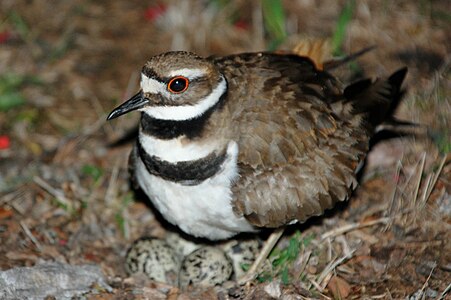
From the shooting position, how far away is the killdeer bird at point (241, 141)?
471 cm

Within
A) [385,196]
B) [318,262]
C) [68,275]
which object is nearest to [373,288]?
[318,262]

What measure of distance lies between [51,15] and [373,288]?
14.5ft

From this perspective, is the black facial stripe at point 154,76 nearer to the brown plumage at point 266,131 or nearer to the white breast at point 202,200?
the brown plumage at point 266,131

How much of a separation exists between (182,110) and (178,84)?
0.57 feet

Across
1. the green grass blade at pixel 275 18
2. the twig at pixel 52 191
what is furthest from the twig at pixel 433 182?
the twig at pixel 52 191

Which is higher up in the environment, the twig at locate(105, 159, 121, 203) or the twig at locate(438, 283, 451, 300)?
the twig at locate(105, 159, 121, 203)

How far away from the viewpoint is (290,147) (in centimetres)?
488

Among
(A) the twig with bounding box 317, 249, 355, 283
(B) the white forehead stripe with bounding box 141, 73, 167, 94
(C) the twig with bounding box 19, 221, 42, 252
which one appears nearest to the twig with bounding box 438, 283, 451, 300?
(A) the twig with bounding box 317, 249, 355, 283

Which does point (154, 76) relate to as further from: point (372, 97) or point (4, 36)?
point (4, 36)

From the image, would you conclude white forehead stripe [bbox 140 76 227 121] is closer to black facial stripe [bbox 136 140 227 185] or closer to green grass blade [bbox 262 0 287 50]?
black facial stripe [bbox 136 140 227 185]

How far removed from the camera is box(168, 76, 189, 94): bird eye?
15.2 ft

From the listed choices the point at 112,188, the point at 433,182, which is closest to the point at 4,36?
the point at 112,188

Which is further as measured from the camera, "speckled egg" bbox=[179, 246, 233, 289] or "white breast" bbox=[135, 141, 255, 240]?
"speckled egg" bbox=[179, 246, 233, 289]

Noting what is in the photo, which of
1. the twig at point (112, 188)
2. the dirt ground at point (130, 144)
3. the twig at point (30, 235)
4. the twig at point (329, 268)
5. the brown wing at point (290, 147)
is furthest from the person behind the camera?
the twig at point (112, 188)
